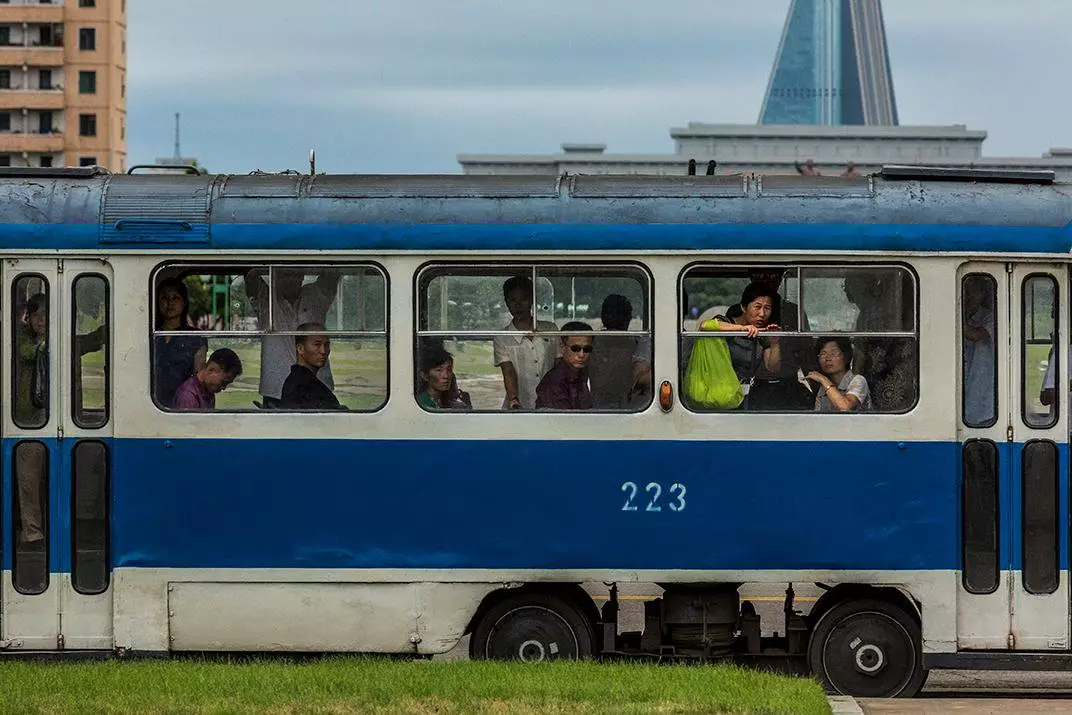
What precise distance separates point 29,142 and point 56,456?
108888 millimetres

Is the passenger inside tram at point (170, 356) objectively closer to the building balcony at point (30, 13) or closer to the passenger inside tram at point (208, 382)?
the passenger inside tram at point (208, 382)

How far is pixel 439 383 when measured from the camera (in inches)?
421

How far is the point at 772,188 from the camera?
1072cm

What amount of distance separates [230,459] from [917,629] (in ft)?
12.6

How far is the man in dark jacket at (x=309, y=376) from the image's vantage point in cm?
1066

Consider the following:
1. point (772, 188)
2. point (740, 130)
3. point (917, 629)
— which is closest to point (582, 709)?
point (917, 629)

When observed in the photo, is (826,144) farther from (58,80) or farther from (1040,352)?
(1040,352)

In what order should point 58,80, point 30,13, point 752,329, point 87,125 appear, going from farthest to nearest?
point 87,125 < point 58,80 < point 30,13 < point 752,329

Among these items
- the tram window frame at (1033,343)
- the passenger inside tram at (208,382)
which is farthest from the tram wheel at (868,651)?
the passenger inside tram at (208,382)

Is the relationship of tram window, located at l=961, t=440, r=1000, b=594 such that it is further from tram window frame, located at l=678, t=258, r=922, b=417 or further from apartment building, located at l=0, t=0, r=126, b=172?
apartment building, located at l=0, t=0, r=126, b=172

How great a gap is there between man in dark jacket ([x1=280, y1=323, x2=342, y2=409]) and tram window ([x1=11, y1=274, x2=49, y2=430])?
4.38 feet

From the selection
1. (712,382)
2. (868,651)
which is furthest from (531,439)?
(868,651)

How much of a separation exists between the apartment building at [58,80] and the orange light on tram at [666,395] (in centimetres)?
10775

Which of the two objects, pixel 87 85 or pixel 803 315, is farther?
pixel 87 85
